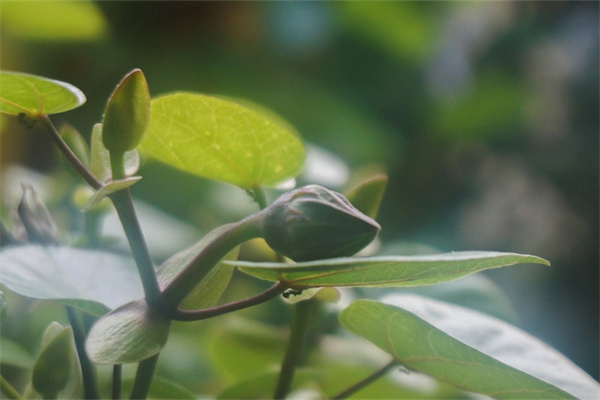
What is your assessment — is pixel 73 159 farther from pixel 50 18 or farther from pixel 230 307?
pixel 50 18

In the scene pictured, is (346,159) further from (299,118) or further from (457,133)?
(457,133)

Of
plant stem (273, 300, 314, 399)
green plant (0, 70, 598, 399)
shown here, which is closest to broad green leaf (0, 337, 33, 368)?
green plant (0, 70, 598, 399)

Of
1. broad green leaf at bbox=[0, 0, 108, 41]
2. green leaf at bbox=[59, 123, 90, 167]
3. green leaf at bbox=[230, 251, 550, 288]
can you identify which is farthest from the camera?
broad green leaf at bbox=[0, 0, 108, 41]

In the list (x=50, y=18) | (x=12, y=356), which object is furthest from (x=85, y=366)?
(x=50, y=18)

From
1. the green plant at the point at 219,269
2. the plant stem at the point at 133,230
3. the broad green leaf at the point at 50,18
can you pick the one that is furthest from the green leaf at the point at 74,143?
the broad green leaf at the point at 50,18

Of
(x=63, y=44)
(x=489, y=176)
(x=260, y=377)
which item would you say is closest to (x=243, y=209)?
(x=260, y=377)

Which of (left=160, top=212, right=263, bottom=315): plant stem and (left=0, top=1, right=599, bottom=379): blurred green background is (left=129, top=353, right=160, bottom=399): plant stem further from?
(left=0, top=1, right=599, bottom=379): blurred green background

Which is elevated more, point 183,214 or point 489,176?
point 489,176

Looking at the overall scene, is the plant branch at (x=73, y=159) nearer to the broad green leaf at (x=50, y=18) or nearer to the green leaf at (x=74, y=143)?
the green leaf at (x=74, y=143)
